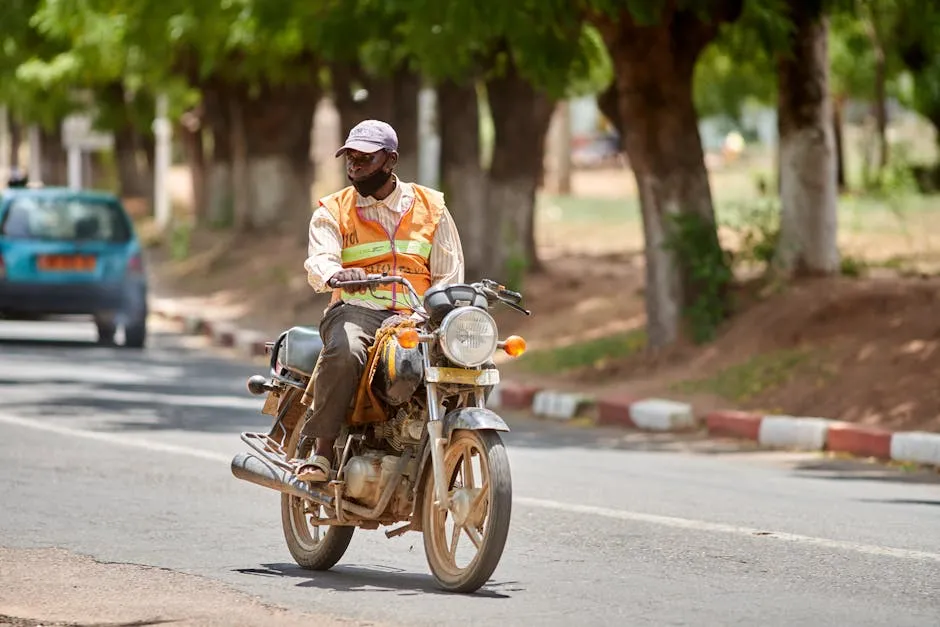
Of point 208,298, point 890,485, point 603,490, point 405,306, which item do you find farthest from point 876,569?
point 208,298

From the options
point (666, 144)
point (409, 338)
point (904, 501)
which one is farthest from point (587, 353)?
point (409, 338)

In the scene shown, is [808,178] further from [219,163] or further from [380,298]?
[219,163]

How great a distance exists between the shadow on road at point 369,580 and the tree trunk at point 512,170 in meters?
15.5

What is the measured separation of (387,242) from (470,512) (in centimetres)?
124

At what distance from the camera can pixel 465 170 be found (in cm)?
2547

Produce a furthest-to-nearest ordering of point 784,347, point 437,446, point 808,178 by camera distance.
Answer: point 808,178 < point 784,347 < point 437,446

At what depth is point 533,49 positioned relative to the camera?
18266 mm

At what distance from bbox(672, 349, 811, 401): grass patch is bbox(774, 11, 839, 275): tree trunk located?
6.20 ft

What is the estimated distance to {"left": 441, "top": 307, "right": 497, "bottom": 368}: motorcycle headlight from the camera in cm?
726

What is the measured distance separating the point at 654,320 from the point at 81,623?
40.9 feet

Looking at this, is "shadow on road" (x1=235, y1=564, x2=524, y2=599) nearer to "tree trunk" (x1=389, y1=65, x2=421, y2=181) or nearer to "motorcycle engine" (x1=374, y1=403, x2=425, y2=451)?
"motorcycle engine" (x1=374, y1=403, x2=425, y2=451)

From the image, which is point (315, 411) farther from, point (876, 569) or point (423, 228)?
point (876, 569)

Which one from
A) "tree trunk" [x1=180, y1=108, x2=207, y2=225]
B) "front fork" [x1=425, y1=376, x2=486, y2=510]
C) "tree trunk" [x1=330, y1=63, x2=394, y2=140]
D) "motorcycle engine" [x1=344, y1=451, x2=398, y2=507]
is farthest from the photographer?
"tree trunk" [x1=180, y1=108, x2=207, y2=225]

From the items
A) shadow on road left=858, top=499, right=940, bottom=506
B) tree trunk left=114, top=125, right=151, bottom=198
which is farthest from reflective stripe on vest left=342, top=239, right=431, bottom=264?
tree trunk left=114, top=125, right=151, bottom=198
